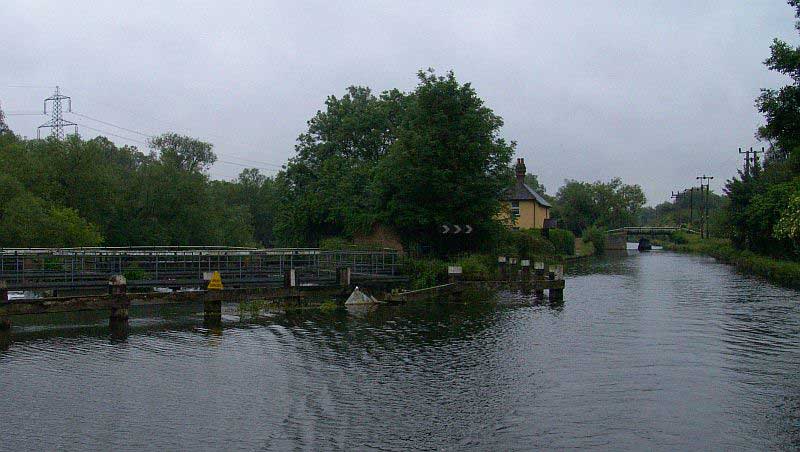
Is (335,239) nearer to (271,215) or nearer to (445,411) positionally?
(445,411)

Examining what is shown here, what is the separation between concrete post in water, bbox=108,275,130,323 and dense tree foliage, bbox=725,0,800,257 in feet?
74.8

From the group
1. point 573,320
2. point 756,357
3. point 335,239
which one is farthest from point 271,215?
point 756,357

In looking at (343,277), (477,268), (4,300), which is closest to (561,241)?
(477,268)

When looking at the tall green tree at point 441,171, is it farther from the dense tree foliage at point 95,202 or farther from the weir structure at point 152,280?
the dense tree foliage at point 95,202

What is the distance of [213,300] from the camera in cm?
2520

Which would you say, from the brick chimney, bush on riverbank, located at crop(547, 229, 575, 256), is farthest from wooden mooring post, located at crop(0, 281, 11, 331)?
the brick chimney

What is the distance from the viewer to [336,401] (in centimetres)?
1426

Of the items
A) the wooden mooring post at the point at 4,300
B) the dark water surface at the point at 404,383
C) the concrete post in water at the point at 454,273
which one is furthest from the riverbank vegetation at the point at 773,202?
the wooden mooring post at the point at 4,300

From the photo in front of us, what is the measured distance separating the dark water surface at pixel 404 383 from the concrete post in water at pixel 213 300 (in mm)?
629

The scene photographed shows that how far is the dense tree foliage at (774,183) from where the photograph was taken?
85.4 feet

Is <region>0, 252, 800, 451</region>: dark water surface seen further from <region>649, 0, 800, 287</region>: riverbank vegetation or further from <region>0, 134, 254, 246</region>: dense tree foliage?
<region>0, 134, 254, 246</region>: dense tree foliage

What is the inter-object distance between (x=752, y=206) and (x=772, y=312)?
36827 mm

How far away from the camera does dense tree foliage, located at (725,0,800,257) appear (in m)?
26.0

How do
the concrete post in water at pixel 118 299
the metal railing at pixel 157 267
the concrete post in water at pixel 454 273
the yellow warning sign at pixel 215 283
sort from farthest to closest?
the concrete post in water at pixel 454 273, the metal railing at pixel 157 267, the yellow warning sign at pixel 215 283, the concrete post in water at pixel 118 299
